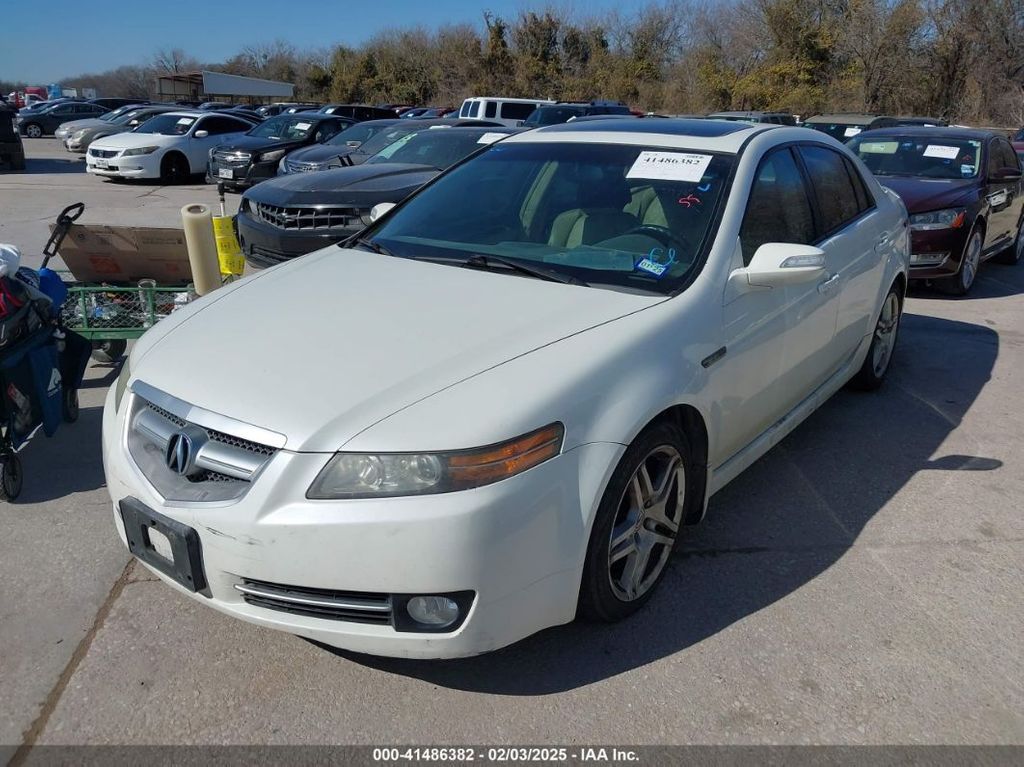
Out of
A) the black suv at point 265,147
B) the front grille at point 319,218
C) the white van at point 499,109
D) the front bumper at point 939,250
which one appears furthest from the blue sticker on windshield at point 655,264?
the white van at point 499,109

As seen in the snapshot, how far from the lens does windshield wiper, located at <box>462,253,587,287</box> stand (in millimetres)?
3125

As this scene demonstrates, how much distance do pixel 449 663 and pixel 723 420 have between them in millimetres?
1342

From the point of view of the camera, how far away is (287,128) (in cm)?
1673

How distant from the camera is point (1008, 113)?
34.6 metres

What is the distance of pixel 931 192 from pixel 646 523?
6497 mm

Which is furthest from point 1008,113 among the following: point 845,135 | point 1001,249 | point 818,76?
point 1001,249

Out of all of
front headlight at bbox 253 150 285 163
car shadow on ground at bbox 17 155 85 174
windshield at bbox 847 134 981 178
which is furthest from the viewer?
car shadow on ground at bbox 17 155 85 174

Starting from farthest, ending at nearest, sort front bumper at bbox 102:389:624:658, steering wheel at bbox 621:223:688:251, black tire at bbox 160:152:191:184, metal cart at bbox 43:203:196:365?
black tire at bbox 160:152:191:184
metal cart at bbox 43:203:196:365
steering wheel at bbox 621:223:688:251
front bumper at bbox 102:389:624:658

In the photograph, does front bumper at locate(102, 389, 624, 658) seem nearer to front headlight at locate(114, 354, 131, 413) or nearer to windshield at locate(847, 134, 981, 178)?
front headlight at locate(114, 354, 131, 413)

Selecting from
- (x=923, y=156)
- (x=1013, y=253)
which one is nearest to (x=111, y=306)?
(x=923, y=156)

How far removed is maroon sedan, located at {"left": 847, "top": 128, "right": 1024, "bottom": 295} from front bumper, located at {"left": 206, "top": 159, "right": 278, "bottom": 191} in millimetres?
9966

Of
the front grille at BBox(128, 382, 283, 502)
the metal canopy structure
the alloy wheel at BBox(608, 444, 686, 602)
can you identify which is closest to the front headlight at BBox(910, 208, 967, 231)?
the alloy wheel at BBox(608, 444, 686, 602)

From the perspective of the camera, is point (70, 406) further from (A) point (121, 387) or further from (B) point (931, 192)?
(B) point (931, 192)

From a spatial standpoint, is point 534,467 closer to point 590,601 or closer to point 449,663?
point 590,601
